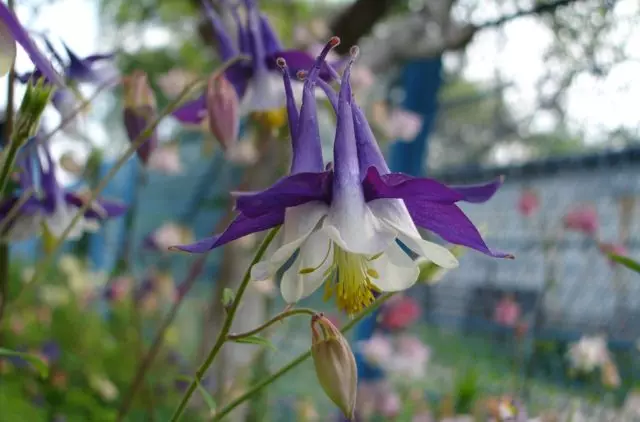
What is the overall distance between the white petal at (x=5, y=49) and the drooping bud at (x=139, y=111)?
0.64 feet

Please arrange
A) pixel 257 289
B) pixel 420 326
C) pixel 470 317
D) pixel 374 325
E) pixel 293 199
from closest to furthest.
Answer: pixel 293 199
pixel 257 289
pixel 374 325
pixel 470 317
pixel 420 326

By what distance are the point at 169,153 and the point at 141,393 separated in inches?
20.2

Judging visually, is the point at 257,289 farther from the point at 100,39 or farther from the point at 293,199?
the point at 100,39

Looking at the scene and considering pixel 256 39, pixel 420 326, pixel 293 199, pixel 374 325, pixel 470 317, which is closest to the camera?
pixel 293 199

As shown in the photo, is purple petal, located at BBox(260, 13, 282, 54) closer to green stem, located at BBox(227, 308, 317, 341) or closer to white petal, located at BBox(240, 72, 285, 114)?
white petal, located at BBox(240, 72, 285, 114)

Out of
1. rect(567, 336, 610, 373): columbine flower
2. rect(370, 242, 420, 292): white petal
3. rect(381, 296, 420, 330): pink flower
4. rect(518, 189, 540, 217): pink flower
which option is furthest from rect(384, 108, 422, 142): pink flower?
rect(370, 242, 420, 292): white petal

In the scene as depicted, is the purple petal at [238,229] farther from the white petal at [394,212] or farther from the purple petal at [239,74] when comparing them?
the purple petal at [239,74]

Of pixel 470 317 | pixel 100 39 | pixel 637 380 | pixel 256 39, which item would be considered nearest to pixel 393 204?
pixel 256 39

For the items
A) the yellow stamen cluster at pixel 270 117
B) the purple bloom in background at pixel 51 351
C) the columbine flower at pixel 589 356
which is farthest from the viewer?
the purple bloom in background at pixel 51 351

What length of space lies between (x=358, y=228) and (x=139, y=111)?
0.25m

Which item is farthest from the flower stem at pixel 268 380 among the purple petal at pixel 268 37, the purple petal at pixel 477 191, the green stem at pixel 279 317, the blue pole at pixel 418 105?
the blue pole at pixel 418 105

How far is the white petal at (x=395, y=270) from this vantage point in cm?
33

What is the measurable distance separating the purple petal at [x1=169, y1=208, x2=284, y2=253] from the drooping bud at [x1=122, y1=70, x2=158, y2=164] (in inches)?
8.2

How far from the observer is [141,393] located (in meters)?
1.34
